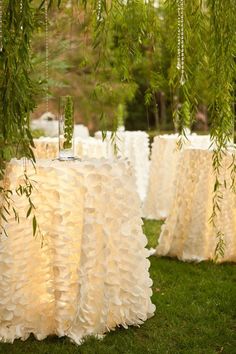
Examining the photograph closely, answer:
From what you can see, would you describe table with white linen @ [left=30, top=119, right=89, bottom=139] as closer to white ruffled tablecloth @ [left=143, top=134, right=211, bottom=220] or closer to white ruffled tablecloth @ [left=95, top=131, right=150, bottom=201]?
white ruffled tablecloth @ [left=95, top=131, right=150, bottom=201]

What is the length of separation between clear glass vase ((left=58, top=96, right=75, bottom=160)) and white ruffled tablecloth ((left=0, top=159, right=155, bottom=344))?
16 centimetres

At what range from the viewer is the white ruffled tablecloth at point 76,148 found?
354cm

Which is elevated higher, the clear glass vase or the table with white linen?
the clear glass vase

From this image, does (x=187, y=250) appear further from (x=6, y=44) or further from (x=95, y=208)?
(x=6, y=44)

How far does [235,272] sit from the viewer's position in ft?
10.4

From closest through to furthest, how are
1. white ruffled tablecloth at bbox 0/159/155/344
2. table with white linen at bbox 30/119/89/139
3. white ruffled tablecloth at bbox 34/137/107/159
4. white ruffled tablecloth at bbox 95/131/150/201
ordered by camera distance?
1. white ruffled tablecloth at bbox 0/159/155/344
2. white ruffled tablecloth at bbox 34/137/107/159
3. white ruffled tablecloth at bbox 95/131/150/201
4. table with white linen at bbox 30/119/89/139

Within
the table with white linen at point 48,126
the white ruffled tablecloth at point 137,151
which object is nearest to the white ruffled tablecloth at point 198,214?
the white ruffled tablecloth at point 137,151

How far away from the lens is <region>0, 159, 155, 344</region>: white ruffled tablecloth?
2.05 metres

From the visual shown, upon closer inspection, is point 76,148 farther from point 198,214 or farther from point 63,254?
point 63,254

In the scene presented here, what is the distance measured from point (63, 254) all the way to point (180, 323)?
2.11 ft

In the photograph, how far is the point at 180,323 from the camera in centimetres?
238

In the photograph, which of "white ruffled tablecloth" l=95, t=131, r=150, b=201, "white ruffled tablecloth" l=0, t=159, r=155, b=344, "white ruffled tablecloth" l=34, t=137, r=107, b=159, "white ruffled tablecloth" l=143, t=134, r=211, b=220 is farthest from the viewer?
"white ruffled tablecloth" l=95, t=131, r=150, b=201

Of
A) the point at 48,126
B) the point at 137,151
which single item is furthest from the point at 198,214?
the point at 48,126

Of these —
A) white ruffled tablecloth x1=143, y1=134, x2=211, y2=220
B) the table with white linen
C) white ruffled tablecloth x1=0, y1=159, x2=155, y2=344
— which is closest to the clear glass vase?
white ruffled tablecloth x1=0, y1=159, x2=155, y2=344
